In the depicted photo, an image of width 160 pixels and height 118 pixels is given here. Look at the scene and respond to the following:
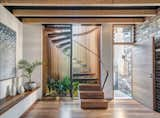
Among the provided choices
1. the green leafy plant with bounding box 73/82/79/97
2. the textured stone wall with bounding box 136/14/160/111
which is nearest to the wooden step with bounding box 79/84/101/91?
the green leafy plant with bounding box 73/82/79/97

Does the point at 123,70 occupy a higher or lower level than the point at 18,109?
higher

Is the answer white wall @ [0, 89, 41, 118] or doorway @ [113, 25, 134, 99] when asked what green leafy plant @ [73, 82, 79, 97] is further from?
white wall @ [0, 89, 41, 118]

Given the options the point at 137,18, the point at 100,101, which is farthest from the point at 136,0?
the point at 100,101

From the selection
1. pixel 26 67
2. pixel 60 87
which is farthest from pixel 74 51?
pixel 26 67

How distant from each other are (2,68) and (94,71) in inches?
192

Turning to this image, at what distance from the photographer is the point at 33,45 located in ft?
32.9

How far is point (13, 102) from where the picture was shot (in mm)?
5773

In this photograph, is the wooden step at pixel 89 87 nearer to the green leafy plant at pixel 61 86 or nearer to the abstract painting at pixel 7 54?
the green leafy plant at pixel 61 86

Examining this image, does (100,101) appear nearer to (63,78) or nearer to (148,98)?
(148,98)

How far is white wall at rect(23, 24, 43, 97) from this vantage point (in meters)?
9.95

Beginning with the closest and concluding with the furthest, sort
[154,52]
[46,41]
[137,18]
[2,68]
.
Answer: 1. [2,68]
2. [154,52]
3. [137,18]
4. [46,41]

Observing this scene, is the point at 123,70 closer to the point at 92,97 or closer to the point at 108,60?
the point at 108,60

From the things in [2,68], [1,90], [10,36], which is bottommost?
[1,90]

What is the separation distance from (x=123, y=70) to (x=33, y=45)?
3930mm
